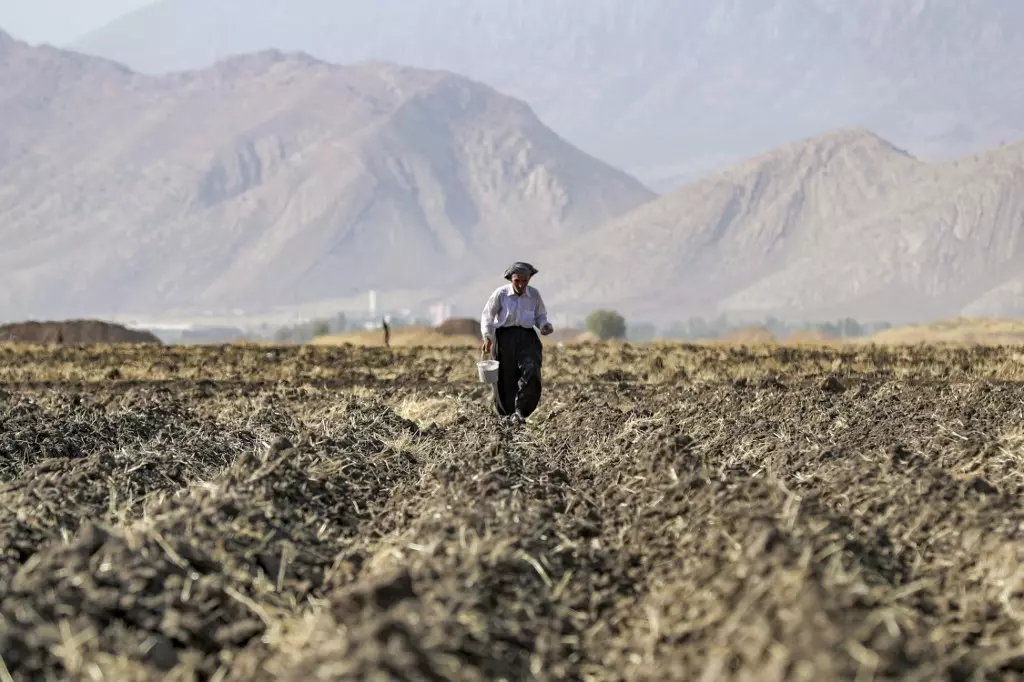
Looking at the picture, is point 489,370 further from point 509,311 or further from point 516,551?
point 516,551

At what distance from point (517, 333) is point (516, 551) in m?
6.68

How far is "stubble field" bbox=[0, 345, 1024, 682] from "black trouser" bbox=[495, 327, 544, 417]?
340mm

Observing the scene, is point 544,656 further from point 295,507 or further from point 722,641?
point 295,507

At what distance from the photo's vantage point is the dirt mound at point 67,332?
54.5 meters

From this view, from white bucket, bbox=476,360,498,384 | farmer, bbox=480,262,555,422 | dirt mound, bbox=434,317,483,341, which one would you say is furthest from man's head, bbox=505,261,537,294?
dirt mound, bbox=434,317,483,341

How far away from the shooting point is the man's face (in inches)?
511

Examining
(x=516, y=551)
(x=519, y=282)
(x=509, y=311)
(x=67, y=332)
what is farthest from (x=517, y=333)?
(x=67, y=332)

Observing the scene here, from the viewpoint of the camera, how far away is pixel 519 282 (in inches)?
513

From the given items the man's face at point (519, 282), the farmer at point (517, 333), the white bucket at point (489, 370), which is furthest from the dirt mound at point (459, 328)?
the man's face at point (519, 282)

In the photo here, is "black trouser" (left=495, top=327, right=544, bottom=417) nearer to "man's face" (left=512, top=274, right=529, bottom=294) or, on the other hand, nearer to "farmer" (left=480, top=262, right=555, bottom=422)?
"farmer" (left=480, top=262, right=555, bottom=422)

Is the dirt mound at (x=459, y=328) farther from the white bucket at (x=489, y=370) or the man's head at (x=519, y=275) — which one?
the man's head at (x=519, y=275)

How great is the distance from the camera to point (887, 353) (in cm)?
3294

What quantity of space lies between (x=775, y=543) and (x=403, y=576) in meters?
1.46

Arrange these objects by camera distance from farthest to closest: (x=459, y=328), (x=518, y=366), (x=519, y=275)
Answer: (x=459, y=328)
(x=518, y=366)
(x=519, y=275)
